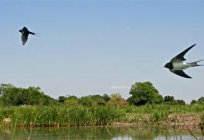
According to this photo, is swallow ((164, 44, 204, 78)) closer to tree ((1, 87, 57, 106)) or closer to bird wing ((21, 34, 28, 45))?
bird wing ((21, 34, 28, 45))

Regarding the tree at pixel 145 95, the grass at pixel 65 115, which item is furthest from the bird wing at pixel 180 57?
the tree at pixel 145 95

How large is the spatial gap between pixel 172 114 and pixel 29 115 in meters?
7.83

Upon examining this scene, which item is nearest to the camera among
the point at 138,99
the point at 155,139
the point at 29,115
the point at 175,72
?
the point at 175,72

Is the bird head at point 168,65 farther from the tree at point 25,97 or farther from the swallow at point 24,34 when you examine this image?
the tree at point 25,97

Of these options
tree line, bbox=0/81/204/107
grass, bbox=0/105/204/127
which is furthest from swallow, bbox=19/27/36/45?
tree line, bbox=0/81/204/107

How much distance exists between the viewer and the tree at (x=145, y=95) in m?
61.2

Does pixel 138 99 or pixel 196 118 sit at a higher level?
pixel 138 99

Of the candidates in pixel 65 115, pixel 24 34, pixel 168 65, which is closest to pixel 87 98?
pixel 65 115

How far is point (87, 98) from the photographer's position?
188ft

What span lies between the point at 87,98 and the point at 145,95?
328 inches

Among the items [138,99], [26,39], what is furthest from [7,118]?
[138,99]

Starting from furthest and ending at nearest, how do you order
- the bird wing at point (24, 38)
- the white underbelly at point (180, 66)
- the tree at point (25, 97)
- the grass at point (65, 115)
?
the tree at point (25, 97)
the grass at point (65, 115)
the bird wing at point (24, 38)
the white underbelly at point (180, 66)

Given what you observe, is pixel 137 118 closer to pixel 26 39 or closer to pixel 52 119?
pixel 52 119

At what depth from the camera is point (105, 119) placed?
2584cm
